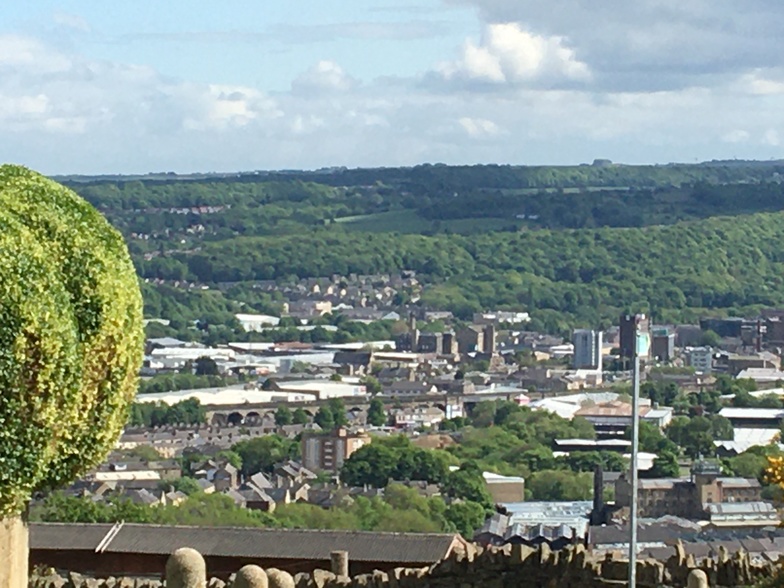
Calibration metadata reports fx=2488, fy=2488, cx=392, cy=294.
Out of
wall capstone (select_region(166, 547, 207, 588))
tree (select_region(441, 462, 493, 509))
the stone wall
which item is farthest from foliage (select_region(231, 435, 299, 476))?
wall capstone (select_region(166, 547, 207, 588))

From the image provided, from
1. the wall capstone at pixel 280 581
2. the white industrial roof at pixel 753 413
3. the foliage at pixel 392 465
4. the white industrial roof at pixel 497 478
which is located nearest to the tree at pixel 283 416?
the white industrial roof at pixel 753 413

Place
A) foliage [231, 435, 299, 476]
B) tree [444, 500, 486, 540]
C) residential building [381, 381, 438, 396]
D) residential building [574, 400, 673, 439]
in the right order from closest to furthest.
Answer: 1. tree [444, 500, 486, 540]
2. foliage [231, 435, 299, 476]
3. residential building [574, 400, 673, 439]
4. residential building [381, 381, 438, 396]

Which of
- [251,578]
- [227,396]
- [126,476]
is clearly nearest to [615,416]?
[227,396]

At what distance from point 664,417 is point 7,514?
138165 mm

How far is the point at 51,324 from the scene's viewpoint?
20250 millimetres

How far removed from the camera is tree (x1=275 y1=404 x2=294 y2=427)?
166250 millimetres

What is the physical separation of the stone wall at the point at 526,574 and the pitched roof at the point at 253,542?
227 cm

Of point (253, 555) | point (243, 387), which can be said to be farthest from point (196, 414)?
point (253, 555)

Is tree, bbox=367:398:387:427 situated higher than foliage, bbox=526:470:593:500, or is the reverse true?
foliage, bbox=526:470:593:500

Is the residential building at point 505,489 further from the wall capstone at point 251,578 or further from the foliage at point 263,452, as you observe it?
the wall capstone at point 251,578

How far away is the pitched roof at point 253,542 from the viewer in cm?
Answer: 2961

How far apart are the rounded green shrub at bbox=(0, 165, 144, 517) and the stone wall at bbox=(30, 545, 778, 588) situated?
4629mm

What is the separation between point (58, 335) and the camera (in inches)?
801

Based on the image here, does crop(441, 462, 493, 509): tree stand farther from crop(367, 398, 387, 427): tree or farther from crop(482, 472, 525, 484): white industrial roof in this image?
crop(367, 398, 387, 427): tree
